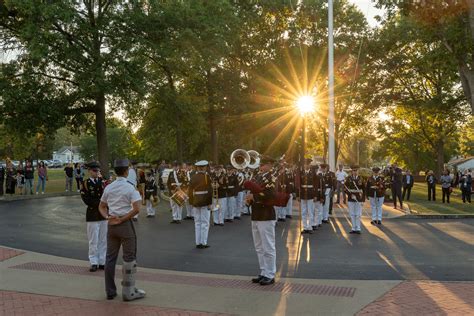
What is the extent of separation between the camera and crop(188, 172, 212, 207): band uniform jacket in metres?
11.4

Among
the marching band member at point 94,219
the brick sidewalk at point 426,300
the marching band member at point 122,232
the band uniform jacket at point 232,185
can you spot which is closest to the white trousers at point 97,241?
the marching band member at point 94,219

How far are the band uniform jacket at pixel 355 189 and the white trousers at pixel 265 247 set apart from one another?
6.32m

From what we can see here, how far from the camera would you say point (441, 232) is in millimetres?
13945

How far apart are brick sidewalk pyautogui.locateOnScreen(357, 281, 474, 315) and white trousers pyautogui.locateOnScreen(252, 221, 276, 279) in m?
1.83

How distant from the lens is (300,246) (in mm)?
11578

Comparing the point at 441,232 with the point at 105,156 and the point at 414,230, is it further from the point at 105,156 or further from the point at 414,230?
the point at 105,156

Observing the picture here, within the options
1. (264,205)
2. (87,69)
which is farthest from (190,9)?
(264,205)

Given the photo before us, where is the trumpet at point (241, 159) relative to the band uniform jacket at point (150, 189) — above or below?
above

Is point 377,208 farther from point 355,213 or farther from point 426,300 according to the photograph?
point 426,300

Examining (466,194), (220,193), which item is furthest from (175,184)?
(466,194)

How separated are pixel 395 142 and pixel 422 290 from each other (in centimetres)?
6240

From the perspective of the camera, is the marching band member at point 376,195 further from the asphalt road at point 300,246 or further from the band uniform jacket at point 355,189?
the band uniform jacket at point 355,189

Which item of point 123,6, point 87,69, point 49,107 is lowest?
point 49,107

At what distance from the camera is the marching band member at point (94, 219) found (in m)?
8.82
